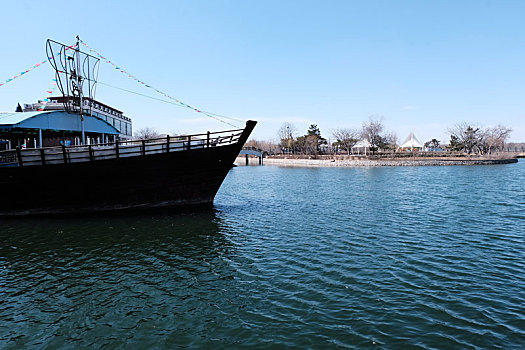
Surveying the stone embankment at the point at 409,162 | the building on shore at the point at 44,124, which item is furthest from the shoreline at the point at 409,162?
the building on shore at the point at 44,124

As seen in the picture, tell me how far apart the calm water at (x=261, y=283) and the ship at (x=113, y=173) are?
1.20m

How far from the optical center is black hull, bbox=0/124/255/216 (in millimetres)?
15227

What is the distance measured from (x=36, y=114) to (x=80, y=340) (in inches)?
690

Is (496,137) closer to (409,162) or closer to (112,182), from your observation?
(409,162)

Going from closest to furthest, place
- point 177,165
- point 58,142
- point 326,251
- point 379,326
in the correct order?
1. point 379,326
2. point 326,251
3. point 177,165
4. point 58,142

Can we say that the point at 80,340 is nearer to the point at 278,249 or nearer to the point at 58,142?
the point at 278,249

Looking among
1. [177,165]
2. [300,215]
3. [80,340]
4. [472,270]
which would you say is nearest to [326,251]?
[472,270]

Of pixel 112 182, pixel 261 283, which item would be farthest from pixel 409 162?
pixel 261 283

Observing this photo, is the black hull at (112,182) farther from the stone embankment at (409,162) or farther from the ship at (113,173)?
the stone embankment at (409,162)

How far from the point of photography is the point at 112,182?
15859 millimetres

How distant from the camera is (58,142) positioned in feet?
99.8

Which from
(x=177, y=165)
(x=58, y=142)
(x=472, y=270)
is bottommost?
(x=472, y=270)

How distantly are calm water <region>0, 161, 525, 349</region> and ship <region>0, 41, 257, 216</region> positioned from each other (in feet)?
3.92

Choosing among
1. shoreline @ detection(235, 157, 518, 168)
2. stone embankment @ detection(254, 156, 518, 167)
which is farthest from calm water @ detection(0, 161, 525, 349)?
stone embankment @ detection(254, 156, 518, 167)
